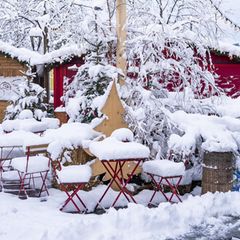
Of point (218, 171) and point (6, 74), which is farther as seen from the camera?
point (6, 74)

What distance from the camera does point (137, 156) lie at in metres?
7.21

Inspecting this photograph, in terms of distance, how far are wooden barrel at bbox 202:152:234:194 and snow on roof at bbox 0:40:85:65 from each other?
19.5 ft

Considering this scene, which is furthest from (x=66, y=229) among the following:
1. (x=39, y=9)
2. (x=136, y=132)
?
(x=39, y=9)

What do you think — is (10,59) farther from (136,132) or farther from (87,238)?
(87,238)

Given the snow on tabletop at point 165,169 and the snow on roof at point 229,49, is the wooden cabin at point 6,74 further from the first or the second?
the snow on tabletop at point 165,169

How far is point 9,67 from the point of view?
15.7 meters

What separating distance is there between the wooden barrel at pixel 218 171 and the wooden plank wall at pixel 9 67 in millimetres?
9033

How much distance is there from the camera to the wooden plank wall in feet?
51.1

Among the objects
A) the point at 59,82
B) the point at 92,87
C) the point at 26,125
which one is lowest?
the point at 26,125

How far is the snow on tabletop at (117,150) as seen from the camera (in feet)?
23.1

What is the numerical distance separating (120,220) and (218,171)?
8.36ft

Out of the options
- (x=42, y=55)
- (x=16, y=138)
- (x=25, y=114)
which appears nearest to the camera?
(x=16, y=138)

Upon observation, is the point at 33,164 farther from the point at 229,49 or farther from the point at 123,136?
the point at 229,49

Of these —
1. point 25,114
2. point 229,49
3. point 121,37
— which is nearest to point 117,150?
point 121,37
